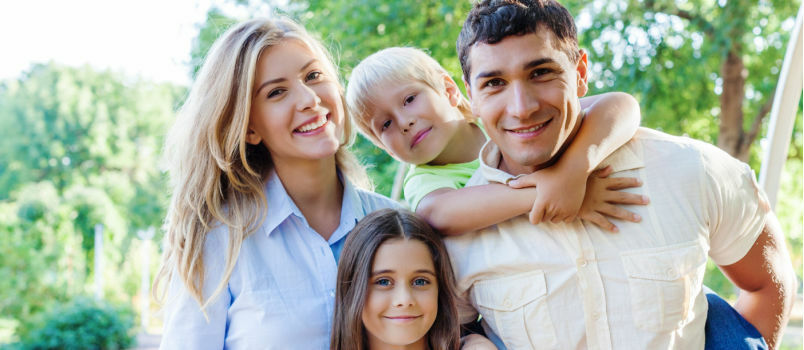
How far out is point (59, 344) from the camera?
12.1 meters

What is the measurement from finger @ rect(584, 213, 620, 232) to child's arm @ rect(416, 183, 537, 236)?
0.16 m

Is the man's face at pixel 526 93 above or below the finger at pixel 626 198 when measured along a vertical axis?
above

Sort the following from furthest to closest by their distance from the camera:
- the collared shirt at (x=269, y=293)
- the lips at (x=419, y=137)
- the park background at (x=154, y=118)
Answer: the park background at (x=154, y=118) < the lips at (x=419, y=137) < the collared shirt at (x=269, y=293)

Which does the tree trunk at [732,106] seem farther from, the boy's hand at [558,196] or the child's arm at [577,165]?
the boy's hand at [558,196]

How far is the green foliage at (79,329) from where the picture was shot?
1211 centimetres

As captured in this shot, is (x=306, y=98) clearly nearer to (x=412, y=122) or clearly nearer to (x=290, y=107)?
(x=290, y=107)

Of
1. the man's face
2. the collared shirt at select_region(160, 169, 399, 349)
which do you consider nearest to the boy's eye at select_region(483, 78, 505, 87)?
the man's face

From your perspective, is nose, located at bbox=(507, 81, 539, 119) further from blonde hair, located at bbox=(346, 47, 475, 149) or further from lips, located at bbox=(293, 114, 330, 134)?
blonde hair, located at bbox=(346, 47, 475, 149)

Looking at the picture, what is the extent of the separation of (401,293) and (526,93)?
0.71 metres

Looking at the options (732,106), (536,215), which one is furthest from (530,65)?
(732,106)

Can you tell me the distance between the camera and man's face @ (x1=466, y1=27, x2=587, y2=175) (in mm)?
1748

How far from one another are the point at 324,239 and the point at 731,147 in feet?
20.8

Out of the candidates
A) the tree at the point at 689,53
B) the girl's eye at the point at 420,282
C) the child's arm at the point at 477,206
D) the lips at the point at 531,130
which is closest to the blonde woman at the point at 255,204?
the girl's eye at the point at 420,282

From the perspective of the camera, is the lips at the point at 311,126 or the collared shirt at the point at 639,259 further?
the lips at the point at 311,126
